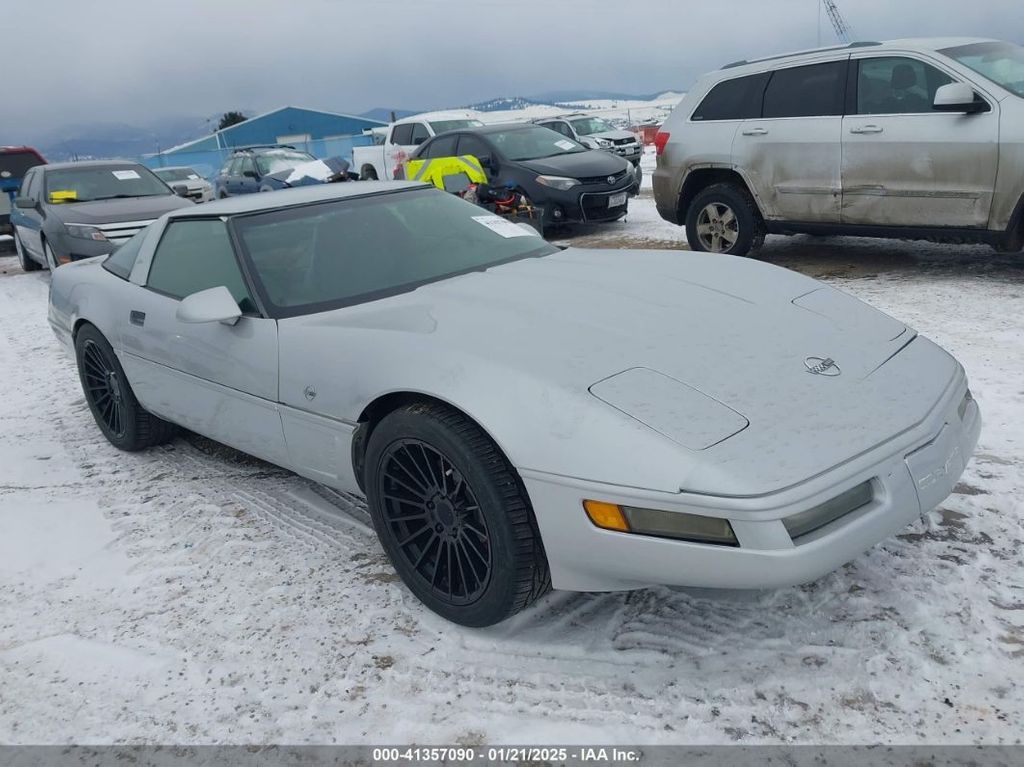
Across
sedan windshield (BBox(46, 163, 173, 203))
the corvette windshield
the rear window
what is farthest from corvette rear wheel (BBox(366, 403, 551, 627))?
the rear window

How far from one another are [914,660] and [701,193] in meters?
5.62

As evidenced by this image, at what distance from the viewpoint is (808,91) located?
6.55 meters

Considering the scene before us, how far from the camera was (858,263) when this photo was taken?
22.9 ft

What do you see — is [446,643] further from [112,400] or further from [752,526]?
[112,400]

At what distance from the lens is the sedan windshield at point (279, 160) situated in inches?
635

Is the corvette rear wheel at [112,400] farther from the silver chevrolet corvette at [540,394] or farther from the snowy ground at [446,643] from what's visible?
the snowy ground at [446,643]

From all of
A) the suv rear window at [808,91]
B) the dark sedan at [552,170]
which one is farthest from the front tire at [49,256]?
the suv rear window at [808,91]

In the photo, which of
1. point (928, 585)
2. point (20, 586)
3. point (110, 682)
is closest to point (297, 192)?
point (20, 586)

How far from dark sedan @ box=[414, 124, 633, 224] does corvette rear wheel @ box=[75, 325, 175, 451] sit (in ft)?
20.8

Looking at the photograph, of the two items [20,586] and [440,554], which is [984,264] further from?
[20,586]

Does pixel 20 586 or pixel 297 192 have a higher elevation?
pixel 297 192

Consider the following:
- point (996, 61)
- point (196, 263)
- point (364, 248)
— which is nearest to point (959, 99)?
point (996, 61)

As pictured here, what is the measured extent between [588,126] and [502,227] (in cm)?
1717

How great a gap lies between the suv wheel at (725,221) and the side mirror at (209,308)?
16.4ft
